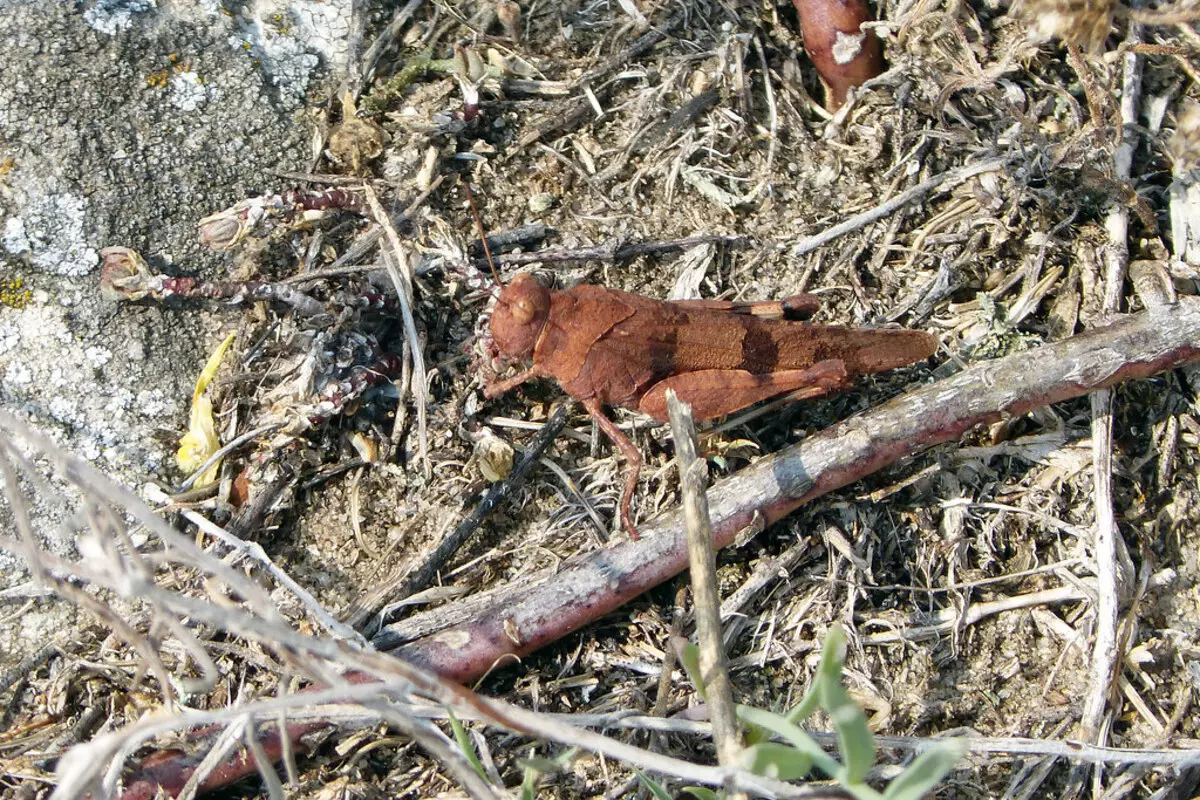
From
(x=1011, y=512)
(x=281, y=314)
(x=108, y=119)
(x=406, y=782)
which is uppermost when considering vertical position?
(x=108, y=119)

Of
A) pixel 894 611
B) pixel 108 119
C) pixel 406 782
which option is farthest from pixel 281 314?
pixel 894 611

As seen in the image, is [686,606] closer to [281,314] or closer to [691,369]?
[691,369]

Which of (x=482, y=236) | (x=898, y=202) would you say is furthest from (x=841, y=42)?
(x=482, y=236)

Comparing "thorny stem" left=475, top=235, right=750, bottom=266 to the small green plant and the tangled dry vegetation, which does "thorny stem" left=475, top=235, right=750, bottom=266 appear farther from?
the small green plant

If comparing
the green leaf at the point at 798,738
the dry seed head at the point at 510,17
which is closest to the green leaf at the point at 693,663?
the green leaf at the point at 798,738

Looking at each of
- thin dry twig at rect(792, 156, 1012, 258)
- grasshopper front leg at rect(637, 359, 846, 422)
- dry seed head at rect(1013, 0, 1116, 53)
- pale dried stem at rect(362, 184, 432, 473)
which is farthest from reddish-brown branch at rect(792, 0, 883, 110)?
pale dried stem at rect(362, 184, 432, 473)

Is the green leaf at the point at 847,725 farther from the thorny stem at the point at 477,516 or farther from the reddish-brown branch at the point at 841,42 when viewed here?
the reddish-brown branch at the point at 841,42
